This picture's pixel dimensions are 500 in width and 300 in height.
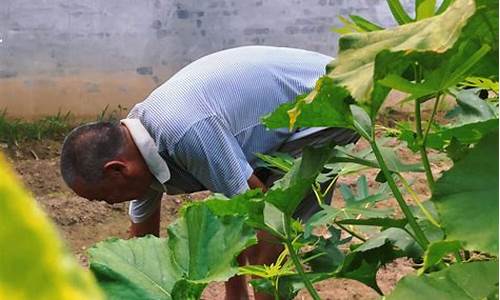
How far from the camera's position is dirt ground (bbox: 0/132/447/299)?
9.59 ft

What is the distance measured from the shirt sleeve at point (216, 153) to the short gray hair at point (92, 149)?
0.16 m

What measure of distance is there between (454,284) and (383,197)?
0.40 metres

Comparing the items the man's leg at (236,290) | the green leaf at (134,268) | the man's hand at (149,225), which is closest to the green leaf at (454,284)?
the green leaf at (134,268)

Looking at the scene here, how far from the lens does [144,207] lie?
107 inches

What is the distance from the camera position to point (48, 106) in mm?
4941

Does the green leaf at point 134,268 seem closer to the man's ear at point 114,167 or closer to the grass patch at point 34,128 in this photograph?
the man's ear at point 114,167

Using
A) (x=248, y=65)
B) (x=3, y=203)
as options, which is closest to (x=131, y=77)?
(x=248, y=65)

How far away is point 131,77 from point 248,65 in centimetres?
289

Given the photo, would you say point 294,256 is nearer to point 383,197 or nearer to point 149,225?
point 383,197

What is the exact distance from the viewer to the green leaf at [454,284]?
0.54m

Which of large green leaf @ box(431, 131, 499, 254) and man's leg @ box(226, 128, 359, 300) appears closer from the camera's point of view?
large green leaf @ box(431, 131, 499, 254)

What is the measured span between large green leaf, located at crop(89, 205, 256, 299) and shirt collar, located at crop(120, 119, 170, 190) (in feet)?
4.45

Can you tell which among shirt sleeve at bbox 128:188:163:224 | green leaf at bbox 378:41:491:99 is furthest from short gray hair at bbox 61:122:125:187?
green leaf at bbox 378:41:491:99

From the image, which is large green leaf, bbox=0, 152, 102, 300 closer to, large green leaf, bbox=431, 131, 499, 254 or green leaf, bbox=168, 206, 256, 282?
large green leaf, bbox=431, 131, 499, 254
